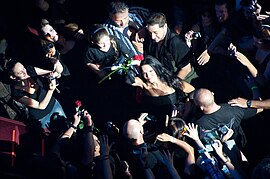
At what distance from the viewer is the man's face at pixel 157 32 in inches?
174

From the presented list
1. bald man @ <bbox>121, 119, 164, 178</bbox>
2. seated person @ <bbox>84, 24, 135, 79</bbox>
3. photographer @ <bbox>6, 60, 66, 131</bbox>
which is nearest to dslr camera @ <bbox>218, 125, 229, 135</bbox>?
bald man @ <bbox>121, 119, 164, 178</bbox>

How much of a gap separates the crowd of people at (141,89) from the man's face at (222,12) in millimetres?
12

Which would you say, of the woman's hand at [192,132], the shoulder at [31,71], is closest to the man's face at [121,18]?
the shoulder at [31,71]

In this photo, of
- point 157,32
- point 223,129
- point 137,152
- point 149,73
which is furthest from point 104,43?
point 223,129

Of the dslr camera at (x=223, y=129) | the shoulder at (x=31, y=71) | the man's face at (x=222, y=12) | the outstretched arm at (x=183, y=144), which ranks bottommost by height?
the outstretched arm at (x=183, y=144)

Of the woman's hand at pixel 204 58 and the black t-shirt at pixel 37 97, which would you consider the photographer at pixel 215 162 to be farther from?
the black t-shirt at pixel 37 97

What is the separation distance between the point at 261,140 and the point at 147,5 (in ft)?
7.57

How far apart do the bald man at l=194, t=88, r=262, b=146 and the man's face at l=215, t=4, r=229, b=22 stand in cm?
102

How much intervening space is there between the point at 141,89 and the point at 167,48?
1.66ft

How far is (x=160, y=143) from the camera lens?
160 inches

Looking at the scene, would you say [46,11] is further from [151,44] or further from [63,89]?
[151,44]

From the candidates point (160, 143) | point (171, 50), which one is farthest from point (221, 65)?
point (160, 143)

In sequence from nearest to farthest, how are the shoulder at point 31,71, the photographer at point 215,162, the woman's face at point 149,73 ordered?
the photographer at point 215,162, the woman's face at point 149,73, the shoulder at point 31,71

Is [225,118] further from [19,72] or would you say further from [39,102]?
[19,72]
